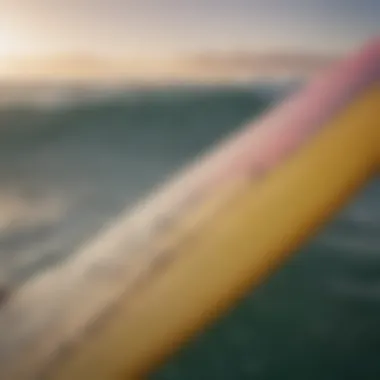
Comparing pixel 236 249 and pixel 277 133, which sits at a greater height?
pixel 277 133

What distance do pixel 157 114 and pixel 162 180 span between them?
110 millimetres

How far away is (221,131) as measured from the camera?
1.10m

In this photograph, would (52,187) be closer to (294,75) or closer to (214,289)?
(214,289)

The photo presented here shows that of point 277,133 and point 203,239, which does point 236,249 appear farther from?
point 277,133

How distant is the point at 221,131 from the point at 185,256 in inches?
8.2

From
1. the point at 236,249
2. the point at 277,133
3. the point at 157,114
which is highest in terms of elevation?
the point at 157,114

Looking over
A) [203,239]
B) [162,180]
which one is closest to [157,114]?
[162,180]

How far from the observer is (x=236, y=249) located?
3.53 feet

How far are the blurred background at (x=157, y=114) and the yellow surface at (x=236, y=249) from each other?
0.11 ft

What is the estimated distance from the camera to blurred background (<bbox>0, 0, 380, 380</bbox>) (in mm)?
1069

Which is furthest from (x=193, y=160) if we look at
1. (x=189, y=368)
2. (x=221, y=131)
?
(x=189, y=368)

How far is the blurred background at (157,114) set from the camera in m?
1.07

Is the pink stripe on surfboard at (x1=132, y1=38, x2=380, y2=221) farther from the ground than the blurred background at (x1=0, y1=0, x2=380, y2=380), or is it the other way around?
the blurred background at (x1=0, y1=0, x2=380, y2=380)

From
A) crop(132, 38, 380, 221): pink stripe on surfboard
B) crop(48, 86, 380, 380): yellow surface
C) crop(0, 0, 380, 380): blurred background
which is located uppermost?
crop(0, 0, 380, 380): blurred background
